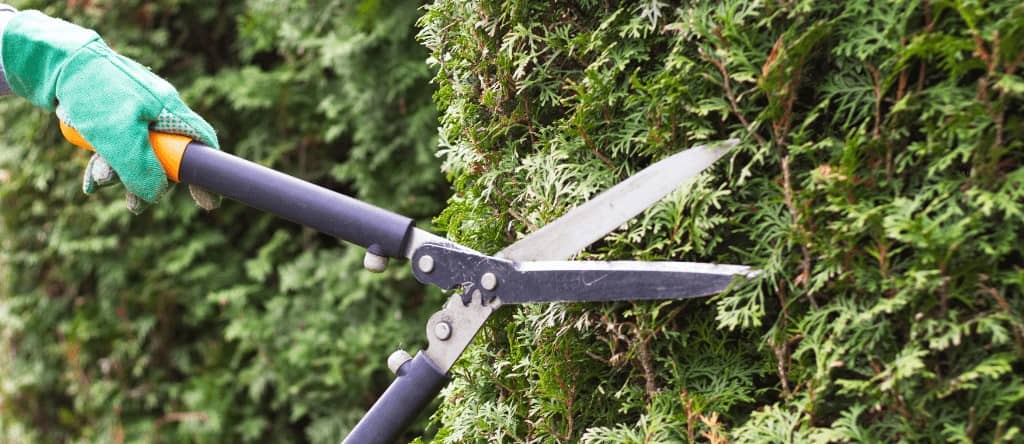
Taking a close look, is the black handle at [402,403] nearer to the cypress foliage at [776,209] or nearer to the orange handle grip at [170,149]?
the cypress foliage at [776,209]

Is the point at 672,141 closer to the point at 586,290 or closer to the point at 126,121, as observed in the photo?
the point at 586,290

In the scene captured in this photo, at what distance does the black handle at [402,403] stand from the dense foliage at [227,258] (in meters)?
2.06

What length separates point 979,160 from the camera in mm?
1183

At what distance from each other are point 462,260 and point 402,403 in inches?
10.8

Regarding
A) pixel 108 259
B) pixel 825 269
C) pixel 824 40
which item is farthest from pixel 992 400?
pixel 108 259

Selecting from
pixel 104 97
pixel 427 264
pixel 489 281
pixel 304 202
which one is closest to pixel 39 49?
pixel 104 97

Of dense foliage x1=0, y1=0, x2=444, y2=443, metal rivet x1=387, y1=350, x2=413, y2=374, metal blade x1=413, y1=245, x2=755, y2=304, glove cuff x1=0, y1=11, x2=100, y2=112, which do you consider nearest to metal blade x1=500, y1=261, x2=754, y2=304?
metal blade x1=413, y1=245, x2=755, y2=304

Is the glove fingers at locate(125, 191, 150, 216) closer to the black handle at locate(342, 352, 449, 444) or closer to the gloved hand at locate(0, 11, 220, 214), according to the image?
the gloved hand at locate(0, 11, 220, 214)

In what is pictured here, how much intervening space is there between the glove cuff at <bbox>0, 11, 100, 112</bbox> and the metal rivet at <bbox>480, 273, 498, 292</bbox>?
3.11 feet

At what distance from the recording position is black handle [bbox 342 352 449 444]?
1537mm

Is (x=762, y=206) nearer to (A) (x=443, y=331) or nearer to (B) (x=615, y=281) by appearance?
(B) (x=615, y=281)

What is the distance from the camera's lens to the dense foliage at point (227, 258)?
3770mm

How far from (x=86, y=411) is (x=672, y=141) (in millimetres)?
4316

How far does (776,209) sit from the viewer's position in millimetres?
1366
